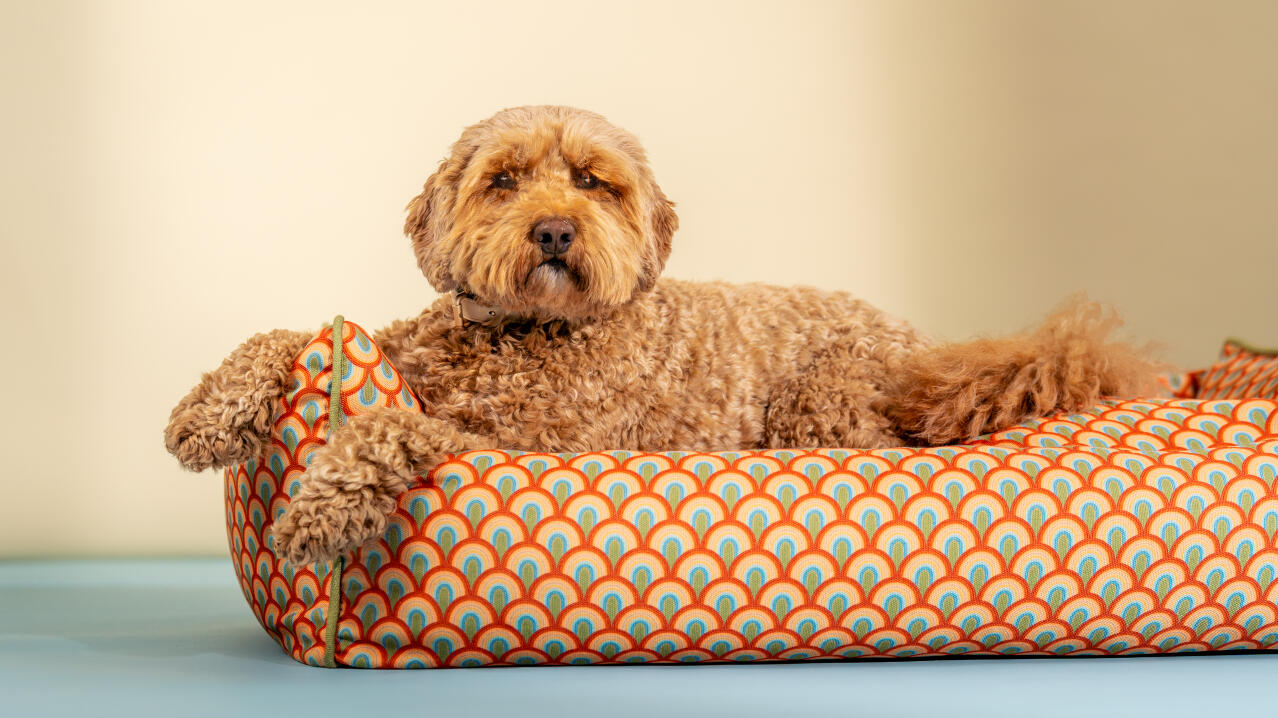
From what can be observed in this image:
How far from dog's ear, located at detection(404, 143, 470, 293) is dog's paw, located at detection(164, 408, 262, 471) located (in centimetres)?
53

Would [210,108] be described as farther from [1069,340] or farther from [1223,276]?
[1223,276]

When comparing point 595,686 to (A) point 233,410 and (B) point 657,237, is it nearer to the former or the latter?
(A) point 233,410

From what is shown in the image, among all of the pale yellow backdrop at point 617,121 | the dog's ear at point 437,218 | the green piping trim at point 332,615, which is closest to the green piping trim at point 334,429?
the green piping trim at point 332,615

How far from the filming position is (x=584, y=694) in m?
1.80

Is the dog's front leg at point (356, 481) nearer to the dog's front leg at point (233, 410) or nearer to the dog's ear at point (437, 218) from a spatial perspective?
the dog's front leg at point (233, 410)

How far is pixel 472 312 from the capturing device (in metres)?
2.33

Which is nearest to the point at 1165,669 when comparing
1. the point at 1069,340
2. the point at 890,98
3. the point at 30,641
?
the point at 1069,340

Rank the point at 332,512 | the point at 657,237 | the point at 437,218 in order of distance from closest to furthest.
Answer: the point at 332,512 < the point at 437,218 < the point at 657,237

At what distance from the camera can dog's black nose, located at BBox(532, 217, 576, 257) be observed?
6.96 feet

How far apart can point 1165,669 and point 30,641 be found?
2.22 meters

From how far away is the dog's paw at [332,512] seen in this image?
177cm

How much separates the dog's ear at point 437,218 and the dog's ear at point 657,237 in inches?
16.1

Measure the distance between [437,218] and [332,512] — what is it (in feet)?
2.53

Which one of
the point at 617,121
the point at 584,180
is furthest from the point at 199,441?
the point at 617,121
